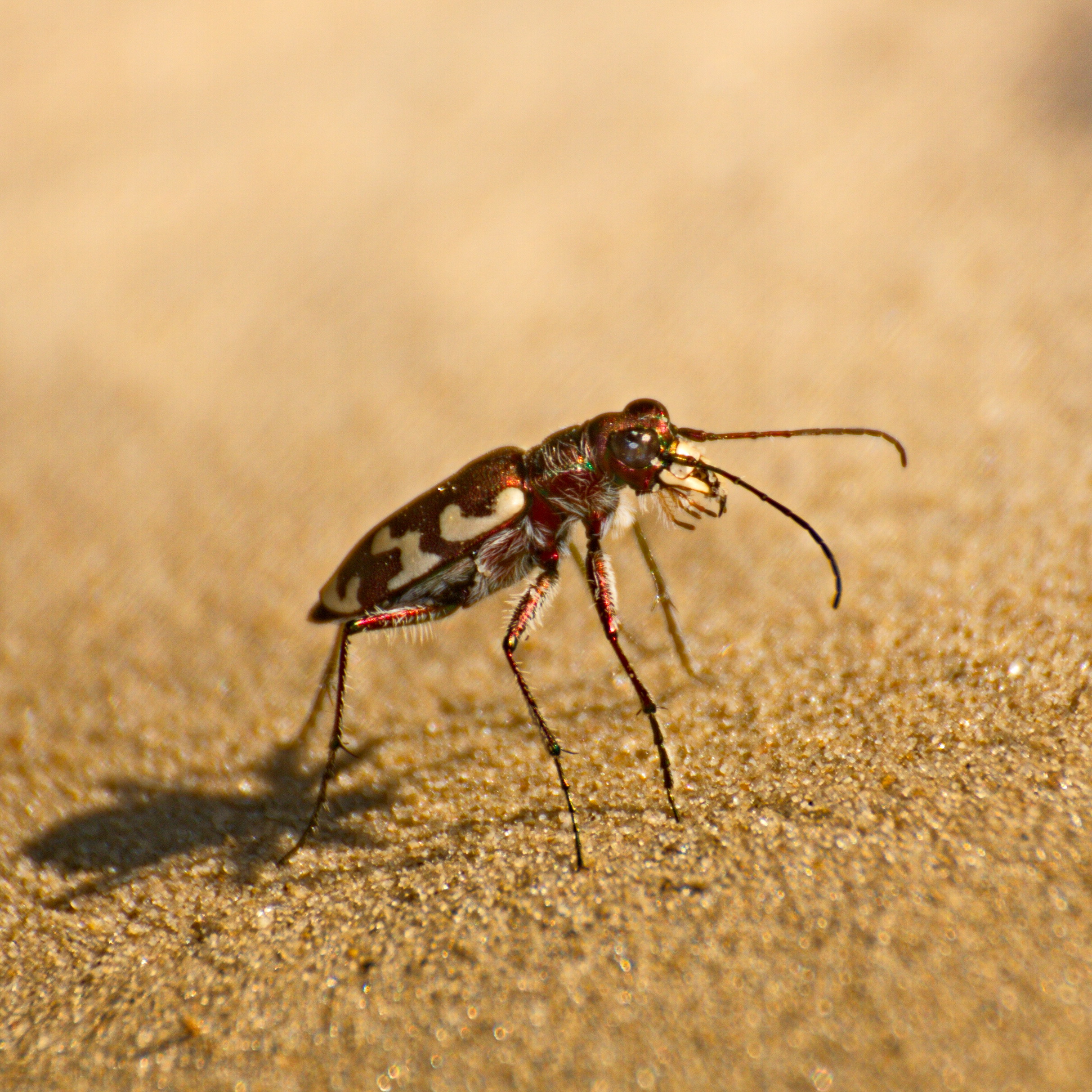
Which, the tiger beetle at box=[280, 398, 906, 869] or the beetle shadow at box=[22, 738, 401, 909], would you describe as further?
the tiger beetle at box=[280, 398, 906, 869]

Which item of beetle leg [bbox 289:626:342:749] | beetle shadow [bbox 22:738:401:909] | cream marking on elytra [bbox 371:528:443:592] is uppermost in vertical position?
cream marking on elytra [bbox 371:528:443:592]

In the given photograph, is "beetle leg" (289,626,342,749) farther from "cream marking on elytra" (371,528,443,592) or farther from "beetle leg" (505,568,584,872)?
"beetle leg" (505,568,584,872)

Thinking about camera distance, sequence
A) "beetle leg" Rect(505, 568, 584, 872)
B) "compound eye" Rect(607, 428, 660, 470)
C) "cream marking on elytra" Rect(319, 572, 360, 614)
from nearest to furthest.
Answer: "beetle leg" Rect(505, 568, 584, 872) → "compound eye" Rect(607, 428, 660, 470) → "cream marking on elytra" Rect(319, 572, 360, 614)

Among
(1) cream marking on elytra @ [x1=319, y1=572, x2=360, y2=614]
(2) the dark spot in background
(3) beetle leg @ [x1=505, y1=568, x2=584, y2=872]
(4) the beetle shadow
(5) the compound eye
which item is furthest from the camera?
(2) the dark spot in background

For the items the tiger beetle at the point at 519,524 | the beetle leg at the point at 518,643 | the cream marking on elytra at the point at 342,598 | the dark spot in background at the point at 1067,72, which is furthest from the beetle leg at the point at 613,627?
the dark spot in background at the point at 1067,72

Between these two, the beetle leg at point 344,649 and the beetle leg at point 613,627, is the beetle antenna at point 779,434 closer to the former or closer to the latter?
the beetle leg at point 613,627

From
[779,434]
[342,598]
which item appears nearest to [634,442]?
[779,434]

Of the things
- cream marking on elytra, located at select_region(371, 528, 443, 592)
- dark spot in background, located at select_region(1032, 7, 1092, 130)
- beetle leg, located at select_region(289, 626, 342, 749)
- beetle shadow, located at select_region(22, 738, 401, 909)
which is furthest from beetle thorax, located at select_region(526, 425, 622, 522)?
dark spot in background, located at select_region(1032, 7, 1092, 130)
